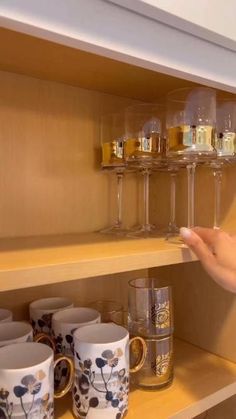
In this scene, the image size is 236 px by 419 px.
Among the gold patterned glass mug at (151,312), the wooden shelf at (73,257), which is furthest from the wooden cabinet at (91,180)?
the gold patterned glass mug at (151,312)

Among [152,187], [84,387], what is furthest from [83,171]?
[84,387]

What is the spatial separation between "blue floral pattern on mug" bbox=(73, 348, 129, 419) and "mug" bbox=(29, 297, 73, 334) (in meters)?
0.14

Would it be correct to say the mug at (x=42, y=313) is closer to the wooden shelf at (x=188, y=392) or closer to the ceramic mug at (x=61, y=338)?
the ceramic mug at (x=61, y=338)

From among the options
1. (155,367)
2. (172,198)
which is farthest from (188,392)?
(172,198)

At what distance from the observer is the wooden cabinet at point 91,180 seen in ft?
1.41

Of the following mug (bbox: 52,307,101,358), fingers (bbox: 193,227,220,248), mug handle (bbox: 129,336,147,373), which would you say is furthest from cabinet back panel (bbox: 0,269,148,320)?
fingers (bbox: 193,227,220,248)

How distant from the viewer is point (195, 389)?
667mm

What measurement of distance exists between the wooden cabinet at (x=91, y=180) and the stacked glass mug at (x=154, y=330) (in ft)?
0.10

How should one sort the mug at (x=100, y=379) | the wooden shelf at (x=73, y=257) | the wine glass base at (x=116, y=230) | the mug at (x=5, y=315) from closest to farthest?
the wooden shelf at (x=73, y=257), the mug at (x=100, y=379), the mug at (x=5, y=315), the wine glass base at (x=116, y=230)

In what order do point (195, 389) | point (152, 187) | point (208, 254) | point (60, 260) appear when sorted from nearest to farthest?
point (60, 260) < point (208, 254) < point (195, 389) < point (152, 187)

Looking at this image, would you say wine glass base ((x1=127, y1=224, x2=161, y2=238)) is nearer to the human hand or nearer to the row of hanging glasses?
the row of hanging glasses

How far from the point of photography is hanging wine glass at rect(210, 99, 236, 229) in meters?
0.66

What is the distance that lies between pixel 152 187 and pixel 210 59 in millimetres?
431

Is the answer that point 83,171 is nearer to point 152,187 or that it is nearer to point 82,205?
point 82,205
